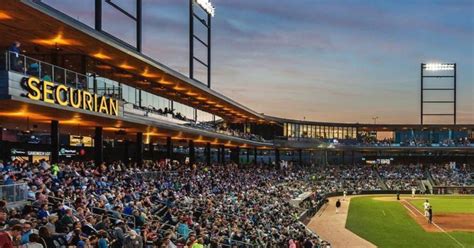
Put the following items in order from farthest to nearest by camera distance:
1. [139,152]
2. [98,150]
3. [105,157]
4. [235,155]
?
[235,155]
[105,157]
[139,152]
[98,150]

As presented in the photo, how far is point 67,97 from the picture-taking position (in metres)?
24.0

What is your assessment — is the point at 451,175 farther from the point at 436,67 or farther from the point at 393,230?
the point at 393,230

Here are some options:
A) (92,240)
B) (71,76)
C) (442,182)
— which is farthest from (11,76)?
(442,182)

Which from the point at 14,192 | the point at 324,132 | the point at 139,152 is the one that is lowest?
the point at 324,132

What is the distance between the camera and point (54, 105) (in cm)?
2288

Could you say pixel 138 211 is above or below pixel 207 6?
below

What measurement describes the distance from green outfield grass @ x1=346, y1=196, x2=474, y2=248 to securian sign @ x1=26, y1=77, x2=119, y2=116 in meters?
19.6

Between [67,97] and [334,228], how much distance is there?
26.3 metres

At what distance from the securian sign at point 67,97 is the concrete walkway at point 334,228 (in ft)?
55.3

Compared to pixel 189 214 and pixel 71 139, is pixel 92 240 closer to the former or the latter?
pixel 189 214

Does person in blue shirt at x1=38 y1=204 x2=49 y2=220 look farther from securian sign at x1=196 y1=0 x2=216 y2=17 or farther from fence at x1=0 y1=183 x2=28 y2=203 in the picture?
securian sign at x1=196 y1=0 x2=216 y2=17

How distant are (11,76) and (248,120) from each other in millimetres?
65986

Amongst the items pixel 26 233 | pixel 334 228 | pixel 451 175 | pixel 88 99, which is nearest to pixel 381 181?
pixel 451 175

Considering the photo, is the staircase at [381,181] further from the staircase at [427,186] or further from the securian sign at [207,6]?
the securian sign at [207,6]
